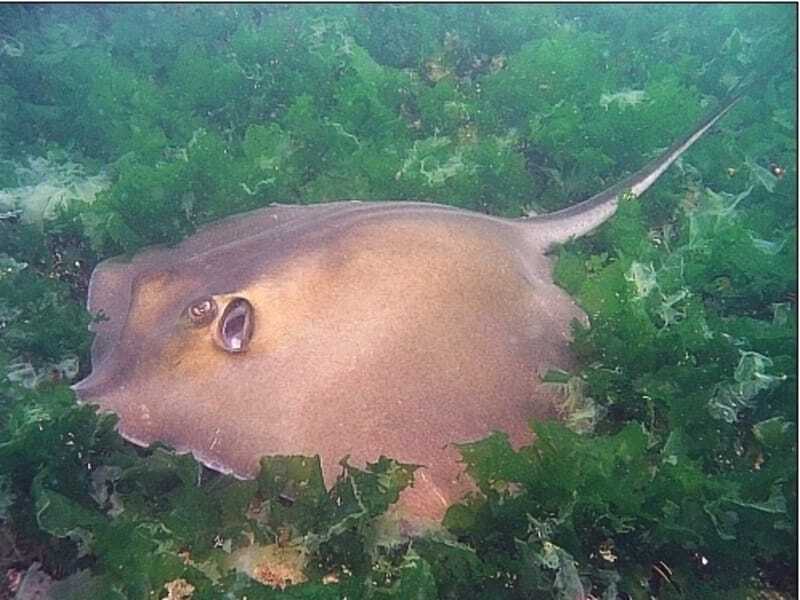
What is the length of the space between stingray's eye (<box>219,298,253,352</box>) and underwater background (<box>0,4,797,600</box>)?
560 millimetres

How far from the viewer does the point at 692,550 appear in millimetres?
2578

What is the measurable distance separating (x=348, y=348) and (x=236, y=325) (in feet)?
1.81

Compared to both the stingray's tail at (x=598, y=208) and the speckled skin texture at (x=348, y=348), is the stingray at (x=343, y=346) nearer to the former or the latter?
the speckled skin texture at (x=348, y=348)

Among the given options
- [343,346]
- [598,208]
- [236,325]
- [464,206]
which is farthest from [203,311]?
[598,208]

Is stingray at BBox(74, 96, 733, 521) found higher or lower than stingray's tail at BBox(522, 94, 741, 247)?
higher

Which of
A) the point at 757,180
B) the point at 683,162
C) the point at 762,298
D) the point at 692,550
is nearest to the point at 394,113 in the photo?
the point at 683,162

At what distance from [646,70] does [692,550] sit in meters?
6.21

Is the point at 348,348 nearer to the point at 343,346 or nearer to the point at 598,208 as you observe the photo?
the point at 343,346

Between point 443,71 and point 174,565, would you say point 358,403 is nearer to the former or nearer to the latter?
point 174,565

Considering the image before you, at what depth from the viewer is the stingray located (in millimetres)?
2758

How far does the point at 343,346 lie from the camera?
9.82ft

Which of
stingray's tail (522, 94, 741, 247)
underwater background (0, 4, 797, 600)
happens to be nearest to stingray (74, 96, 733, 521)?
underwater background (0, 4, 797, 600)

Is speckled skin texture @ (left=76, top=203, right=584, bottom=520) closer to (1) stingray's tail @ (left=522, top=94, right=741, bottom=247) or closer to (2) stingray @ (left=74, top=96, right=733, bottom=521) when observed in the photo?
(2) stingray @ (left=74, top=96, right=733, bottom=521)

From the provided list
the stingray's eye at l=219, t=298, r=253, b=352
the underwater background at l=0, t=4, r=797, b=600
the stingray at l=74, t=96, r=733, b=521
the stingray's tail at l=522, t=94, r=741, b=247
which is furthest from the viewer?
the stingray's tail at l=522, t=94, r=741, b=247
